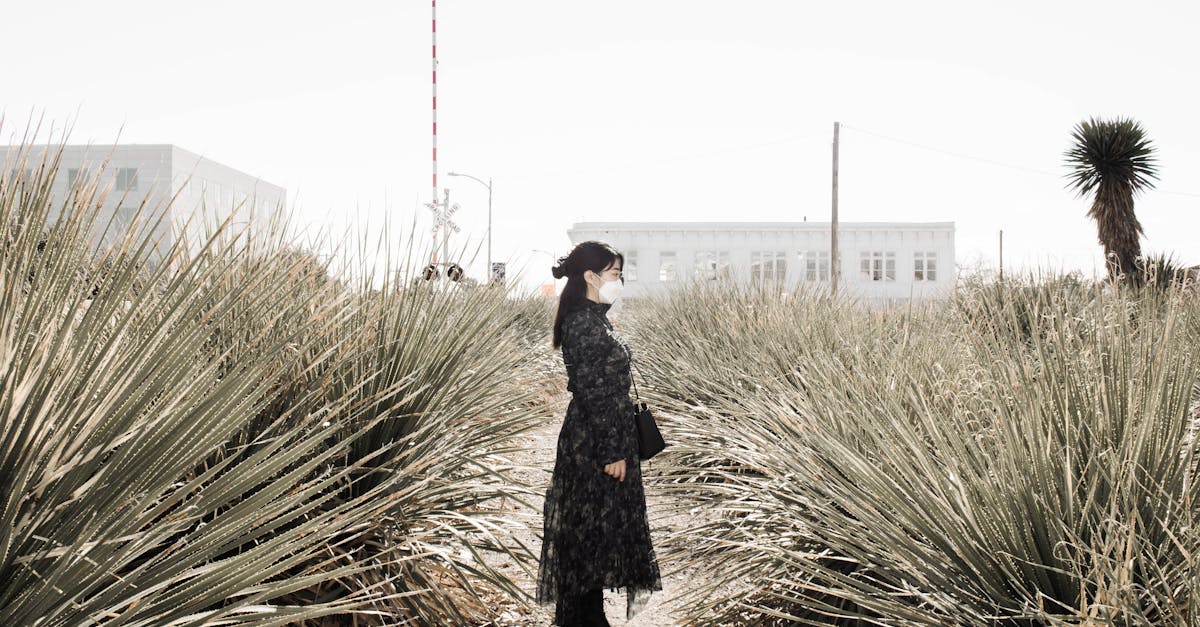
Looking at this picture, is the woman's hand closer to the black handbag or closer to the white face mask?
the black handbag

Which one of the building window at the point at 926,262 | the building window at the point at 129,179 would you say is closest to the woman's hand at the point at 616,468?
the building window at the point at 129,179

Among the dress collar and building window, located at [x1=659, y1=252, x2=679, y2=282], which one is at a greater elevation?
building window, located at [x1=659, y1=252, x2=679, y2=282]

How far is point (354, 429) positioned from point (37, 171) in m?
1.59

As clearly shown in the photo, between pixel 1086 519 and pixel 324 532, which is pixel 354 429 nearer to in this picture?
pixel 324 532

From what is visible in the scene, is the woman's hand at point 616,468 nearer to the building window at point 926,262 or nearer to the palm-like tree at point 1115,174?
the palm-like tree at point 1115,174

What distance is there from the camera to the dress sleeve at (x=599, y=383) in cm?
379

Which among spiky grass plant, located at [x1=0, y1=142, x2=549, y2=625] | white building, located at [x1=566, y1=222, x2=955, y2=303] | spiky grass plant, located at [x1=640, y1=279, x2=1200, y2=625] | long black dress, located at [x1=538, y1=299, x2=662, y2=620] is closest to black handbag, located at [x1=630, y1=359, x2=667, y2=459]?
long black dress, located at [x1=538, y1=299, x2=662, y2=620]

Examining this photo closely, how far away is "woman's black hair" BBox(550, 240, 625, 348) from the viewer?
13.1ft

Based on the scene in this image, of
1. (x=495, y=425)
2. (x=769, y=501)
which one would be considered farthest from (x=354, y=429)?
(x=769, y=501)

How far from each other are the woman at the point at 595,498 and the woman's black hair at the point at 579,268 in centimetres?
8

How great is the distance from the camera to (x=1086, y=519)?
2324 millimetres

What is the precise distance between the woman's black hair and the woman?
0.08 metres

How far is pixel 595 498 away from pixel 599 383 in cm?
49

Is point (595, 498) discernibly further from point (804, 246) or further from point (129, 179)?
point (804, 246)
